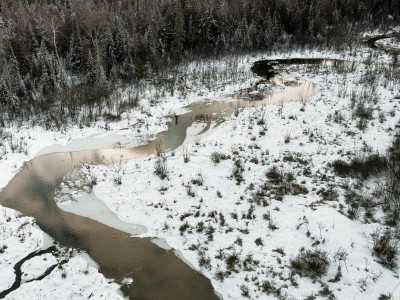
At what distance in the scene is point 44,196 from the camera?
36.2ft

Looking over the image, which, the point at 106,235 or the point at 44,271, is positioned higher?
the point at 44,271

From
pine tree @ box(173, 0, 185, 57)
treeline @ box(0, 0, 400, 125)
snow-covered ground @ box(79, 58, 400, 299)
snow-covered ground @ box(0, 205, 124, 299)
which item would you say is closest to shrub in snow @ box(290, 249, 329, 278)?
snow-covered ground @ box(79, 58, 400, 299)

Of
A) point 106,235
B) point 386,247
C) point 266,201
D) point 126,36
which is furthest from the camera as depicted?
point 126,36

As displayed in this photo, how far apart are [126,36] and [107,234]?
19.4 m

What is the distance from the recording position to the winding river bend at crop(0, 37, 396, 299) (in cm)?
758

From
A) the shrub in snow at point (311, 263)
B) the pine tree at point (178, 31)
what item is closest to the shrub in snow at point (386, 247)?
the shrub in snow at point (311, 263)

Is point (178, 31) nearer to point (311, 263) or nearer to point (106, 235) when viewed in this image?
point (106, 235)

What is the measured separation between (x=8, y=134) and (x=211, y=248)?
36.9 feet

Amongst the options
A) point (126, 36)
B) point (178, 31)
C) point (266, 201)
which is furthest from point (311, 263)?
point (178, 31)

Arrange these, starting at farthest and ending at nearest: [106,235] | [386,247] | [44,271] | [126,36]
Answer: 1. [126,36]
2. [106,235]
3. [44,271]
4. [386,247]

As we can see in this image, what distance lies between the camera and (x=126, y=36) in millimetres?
25344

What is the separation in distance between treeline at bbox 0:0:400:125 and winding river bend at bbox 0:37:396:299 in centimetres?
457

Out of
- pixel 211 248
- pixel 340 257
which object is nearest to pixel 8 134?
pixel 211 248

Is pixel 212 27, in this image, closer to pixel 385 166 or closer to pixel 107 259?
pixel 385 166
